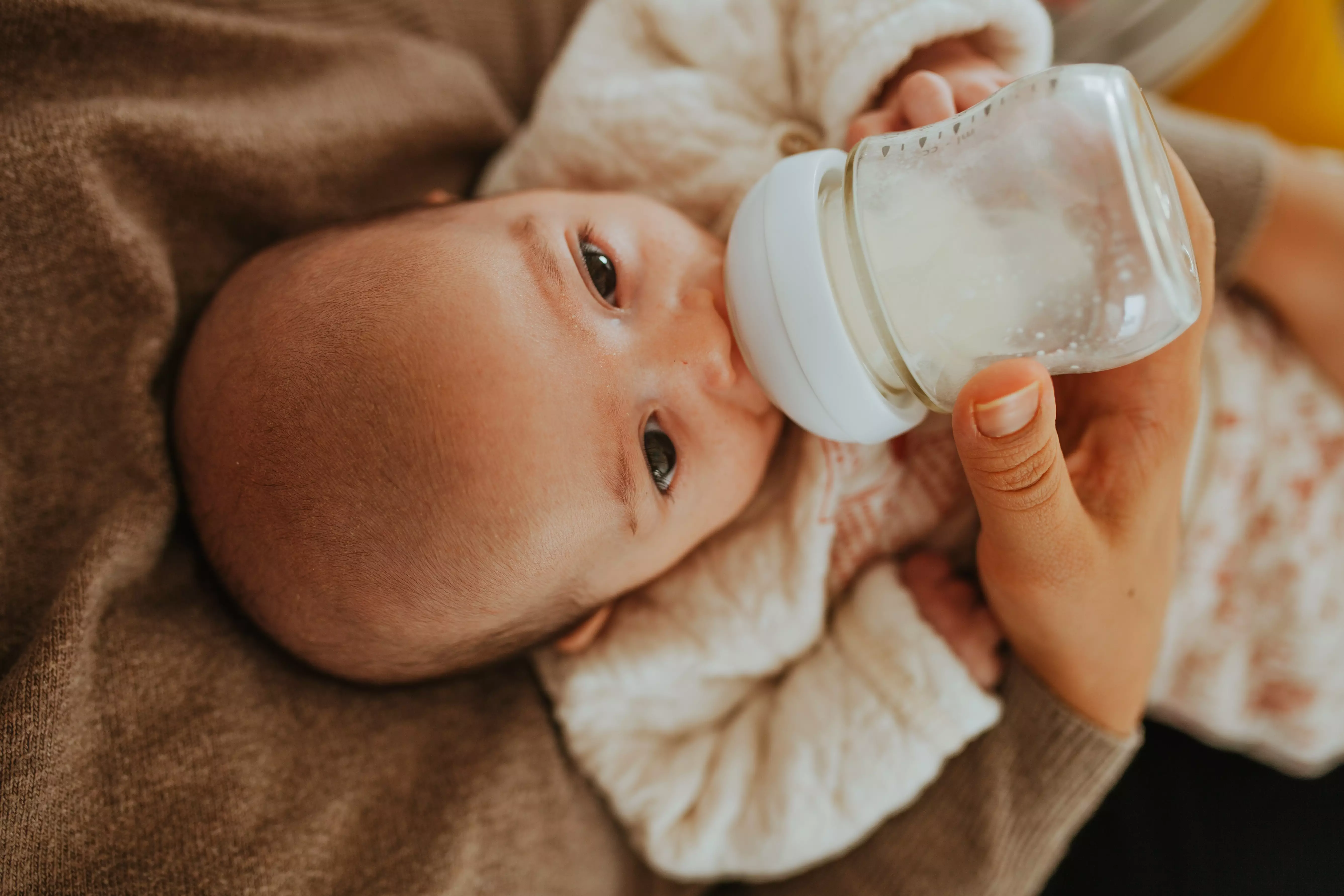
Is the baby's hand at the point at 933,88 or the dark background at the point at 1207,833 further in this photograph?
the dark background at the point at 1207,833

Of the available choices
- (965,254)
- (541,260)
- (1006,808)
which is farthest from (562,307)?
(1006,808)

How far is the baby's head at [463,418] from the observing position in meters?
0.72

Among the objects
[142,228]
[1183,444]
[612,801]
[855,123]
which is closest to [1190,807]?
[1183,444]

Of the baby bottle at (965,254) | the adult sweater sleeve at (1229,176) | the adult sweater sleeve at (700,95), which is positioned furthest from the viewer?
the adult sweater sleeve at (1229,176)

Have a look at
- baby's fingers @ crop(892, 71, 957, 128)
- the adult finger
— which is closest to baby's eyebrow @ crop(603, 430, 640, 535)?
the adult finger

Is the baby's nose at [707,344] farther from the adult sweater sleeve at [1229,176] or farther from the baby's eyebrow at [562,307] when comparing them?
the adult sweater sleeve at [1229,176]

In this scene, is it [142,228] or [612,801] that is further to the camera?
[612,801]

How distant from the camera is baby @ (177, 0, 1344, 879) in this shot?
0.73m

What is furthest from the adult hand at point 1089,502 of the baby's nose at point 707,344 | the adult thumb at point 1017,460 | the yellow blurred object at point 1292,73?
the yellow blurred object at point 1292,73

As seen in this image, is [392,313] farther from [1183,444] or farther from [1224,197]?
[1224,197]

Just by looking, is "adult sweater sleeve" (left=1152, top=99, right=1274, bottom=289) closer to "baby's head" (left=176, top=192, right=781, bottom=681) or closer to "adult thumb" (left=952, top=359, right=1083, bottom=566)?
"adult thumb" (left=952, top=359, right=1083, bottom=566)

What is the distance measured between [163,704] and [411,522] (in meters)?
0.37

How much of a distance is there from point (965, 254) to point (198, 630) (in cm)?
87

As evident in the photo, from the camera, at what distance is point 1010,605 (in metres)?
0.85
